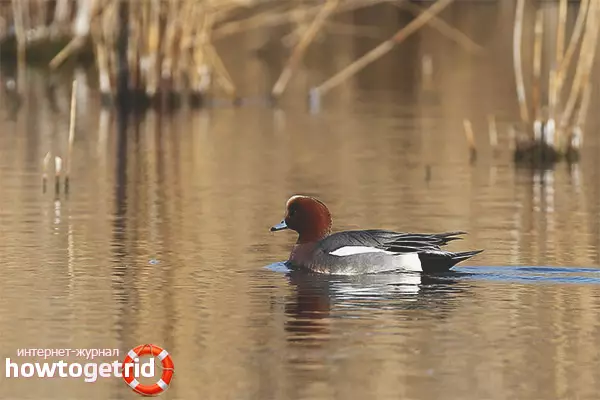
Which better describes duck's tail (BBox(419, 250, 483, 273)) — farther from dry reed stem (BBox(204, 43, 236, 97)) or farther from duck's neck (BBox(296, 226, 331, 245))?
dry reed stem (BBox(204, 43, 236, 97))

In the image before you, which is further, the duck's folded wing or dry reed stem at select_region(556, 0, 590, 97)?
dry reed stem at select_region(556, 0, 590, 97)

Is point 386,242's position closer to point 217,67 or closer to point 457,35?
point 217,67

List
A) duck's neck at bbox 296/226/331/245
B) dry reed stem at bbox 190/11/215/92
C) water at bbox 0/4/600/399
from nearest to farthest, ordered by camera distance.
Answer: water at bbox 0/4/600/399 < duck's neck at bbox 296/226/331/245 < dry reed stem at bbox 190/11/215/92

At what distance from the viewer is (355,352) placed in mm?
8570

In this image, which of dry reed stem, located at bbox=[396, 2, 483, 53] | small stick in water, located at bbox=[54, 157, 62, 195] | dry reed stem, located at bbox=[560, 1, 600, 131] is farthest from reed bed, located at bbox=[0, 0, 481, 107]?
small stick in water, located at bbox=[54, 157, 62, 195]

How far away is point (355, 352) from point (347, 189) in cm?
770

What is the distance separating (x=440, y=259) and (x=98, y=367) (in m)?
3.42

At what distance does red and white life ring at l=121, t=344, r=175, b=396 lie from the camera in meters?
7.74

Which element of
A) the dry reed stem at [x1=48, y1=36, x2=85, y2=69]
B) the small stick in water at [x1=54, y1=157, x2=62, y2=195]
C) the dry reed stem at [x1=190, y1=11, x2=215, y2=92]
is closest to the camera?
the small stick in water at [x1=54, y1=157, x2=62, y2=195]

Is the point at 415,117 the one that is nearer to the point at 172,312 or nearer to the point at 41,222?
the point at 41,222

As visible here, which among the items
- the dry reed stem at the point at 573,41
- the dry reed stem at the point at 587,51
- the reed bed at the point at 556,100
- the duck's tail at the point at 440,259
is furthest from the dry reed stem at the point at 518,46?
the duck's tail at the point at 440,259

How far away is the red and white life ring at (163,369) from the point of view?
305 inches

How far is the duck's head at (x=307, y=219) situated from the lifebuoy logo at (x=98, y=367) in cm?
333

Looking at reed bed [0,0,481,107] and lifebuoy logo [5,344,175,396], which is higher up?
reed bed [0,0,481,107]
